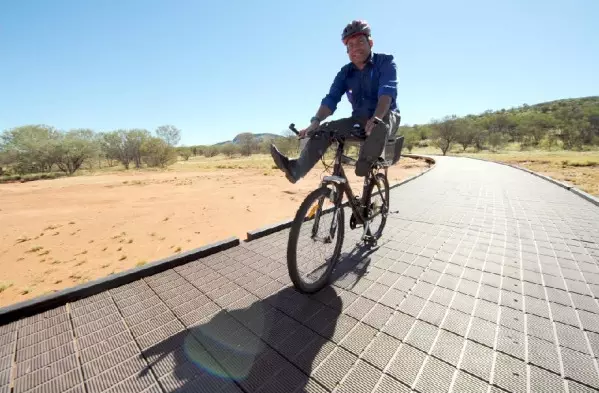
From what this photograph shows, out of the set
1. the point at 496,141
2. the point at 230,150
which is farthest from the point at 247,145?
the point at 496,141

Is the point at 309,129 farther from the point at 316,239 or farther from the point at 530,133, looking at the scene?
the point at 530,133

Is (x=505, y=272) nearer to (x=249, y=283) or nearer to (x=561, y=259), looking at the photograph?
(x=561, y=259)

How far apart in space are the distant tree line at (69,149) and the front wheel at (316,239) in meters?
43.7

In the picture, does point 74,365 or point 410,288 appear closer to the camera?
point 74,365

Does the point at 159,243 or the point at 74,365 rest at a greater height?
the point at 74,365

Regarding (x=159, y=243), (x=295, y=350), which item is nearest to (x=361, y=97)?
(x=295, y=350)

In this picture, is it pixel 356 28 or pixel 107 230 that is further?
pixel 107 230

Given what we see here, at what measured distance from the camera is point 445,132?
57625 millimetres

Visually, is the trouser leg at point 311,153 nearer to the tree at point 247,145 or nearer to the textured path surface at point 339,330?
the textured path surface at point 339,330

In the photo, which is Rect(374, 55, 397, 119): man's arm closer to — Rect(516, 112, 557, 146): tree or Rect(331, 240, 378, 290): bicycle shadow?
Rect(331, 240, 378, 290): bicycle shadow

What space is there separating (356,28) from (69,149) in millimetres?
46283

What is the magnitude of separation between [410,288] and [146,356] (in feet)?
7.41

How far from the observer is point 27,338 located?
6.56 feet

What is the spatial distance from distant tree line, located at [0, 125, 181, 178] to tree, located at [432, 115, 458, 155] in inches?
2119
